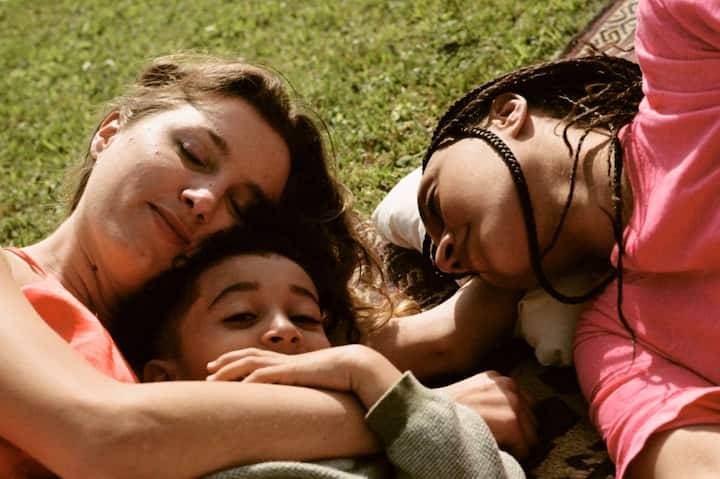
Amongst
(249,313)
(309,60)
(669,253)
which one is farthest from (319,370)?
(309,60)

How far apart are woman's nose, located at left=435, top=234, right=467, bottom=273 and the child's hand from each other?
701mm

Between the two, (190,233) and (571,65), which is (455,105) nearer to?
(571,65)

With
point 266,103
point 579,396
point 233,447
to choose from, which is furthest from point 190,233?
point 579,396

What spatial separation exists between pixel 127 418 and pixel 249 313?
2.00 ft

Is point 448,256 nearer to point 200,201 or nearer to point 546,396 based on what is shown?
point 546,396

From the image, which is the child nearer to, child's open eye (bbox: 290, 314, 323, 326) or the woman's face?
child's open eye (bbox: 290, 314, 323, 326)

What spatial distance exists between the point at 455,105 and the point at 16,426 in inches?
73.4

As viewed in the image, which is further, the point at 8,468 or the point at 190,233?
the point at 190,233

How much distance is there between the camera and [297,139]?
129 inches

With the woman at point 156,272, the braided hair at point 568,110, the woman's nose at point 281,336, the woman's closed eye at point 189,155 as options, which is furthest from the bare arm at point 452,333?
the woman's closed eye at point 189,155

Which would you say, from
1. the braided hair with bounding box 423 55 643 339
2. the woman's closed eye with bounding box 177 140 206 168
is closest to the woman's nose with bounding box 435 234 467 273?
the braided hair with bounding box 423 55 643 339

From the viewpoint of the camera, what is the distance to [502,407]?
2.70m

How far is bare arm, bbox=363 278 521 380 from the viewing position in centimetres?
306

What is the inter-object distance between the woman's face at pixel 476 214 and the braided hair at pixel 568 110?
1.3 inches
